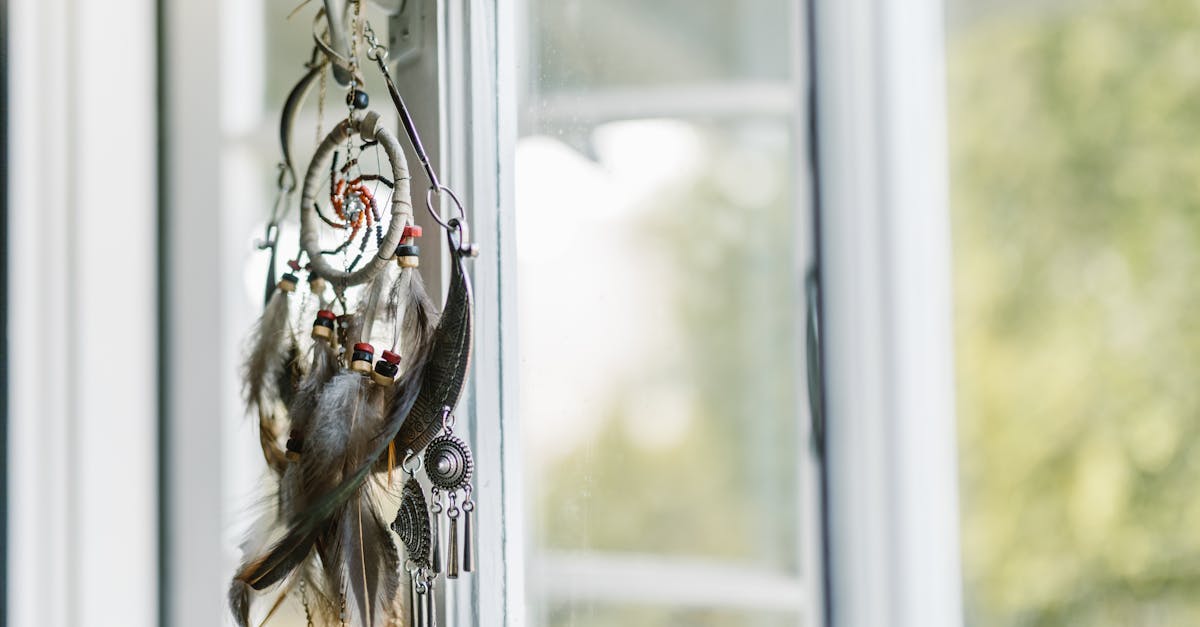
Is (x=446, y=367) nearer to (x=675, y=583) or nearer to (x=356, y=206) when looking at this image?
(x=356, y=206)

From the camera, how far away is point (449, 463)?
1.80 ft

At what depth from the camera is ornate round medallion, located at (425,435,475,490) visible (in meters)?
0.55

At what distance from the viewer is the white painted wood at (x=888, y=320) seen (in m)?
0.63

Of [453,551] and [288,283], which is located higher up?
[288,283]

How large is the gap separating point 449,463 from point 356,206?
0.20m

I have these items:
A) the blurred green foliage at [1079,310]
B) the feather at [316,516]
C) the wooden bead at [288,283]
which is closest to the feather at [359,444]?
the feather at [316,516]

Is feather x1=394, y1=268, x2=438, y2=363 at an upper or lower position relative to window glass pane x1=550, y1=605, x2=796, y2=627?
upper

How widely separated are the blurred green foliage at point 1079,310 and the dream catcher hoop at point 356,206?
419 mm

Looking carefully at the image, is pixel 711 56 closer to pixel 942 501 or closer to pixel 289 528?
pixel 942 501

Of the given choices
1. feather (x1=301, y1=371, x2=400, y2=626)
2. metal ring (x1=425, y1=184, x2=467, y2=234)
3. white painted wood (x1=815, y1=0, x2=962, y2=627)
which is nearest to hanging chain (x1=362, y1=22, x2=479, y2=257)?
metal ring (x1=425, y1=184, x2=467, y2=234)

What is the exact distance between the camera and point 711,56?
779 mm

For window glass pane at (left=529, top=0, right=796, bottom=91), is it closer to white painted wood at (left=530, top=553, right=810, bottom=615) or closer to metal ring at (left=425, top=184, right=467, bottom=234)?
metal ring at (left=425, top=184, right=467, bottom=234)

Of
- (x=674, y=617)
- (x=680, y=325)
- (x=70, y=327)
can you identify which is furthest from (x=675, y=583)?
(x=70, y=327)

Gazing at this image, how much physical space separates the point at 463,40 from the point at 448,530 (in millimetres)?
348
